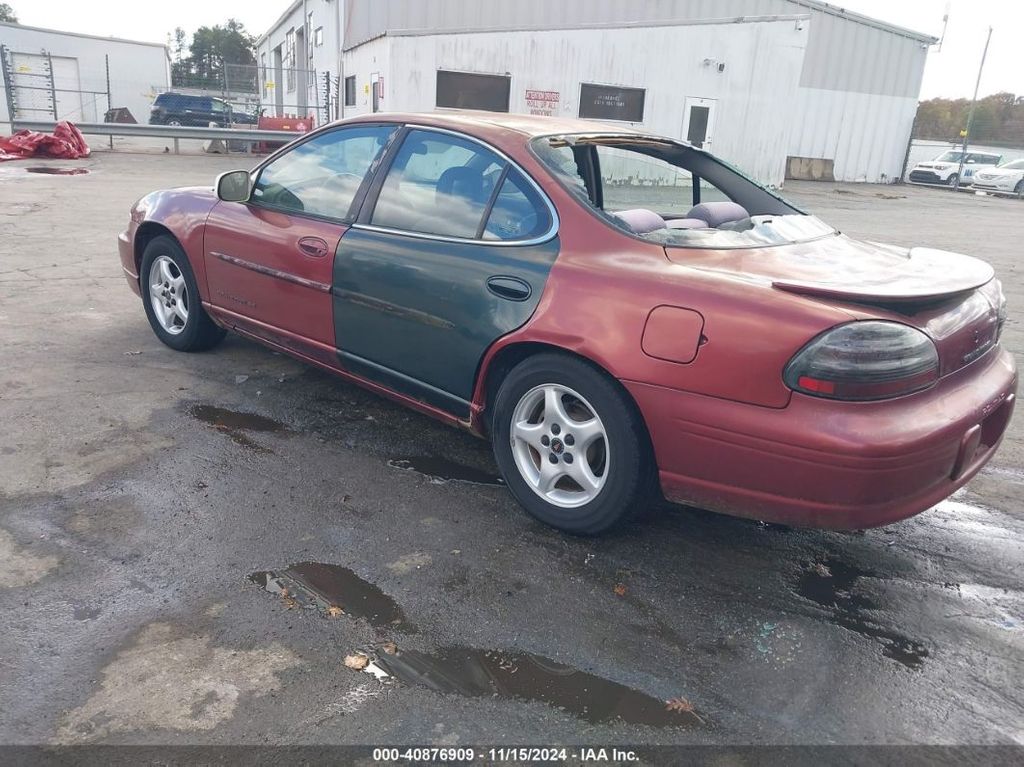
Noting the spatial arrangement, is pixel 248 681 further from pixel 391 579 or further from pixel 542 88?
pixel 542 88

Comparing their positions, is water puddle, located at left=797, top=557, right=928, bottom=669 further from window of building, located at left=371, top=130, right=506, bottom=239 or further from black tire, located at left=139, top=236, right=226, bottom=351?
black tire, located at left=139, top=236, right=226, bottom=351

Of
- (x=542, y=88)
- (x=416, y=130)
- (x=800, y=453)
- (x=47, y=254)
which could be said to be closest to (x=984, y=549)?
(x=800, y=453)

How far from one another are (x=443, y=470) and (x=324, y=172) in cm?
164

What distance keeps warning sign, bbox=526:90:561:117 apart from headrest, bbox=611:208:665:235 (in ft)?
49.4

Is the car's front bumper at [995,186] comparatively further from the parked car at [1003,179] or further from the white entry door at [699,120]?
the white entry door at [699,120]

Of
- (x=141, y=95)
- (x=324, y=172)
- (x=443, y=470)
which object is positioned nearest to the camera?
(x=443, y=470)

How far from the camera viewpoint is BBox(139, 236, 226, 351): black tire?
15.6ft

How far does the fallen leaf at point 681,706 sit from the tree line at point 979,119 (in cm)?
4317

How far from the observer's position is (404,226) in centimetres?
354

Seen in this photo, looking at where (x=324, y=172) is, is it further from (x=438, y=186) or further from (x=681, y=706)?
(x=681, y=706)

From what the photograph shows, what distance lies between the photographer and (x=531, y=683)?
2291 mm

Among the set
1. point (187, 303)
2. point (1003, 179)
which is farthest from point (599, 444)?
point (1003, 179)

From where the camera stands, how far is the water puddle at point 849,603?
2.50 metres

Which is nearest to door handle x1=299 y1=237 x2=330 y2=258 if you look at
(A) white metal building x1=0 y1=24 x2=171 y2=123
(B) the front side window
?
(B) the front side window
